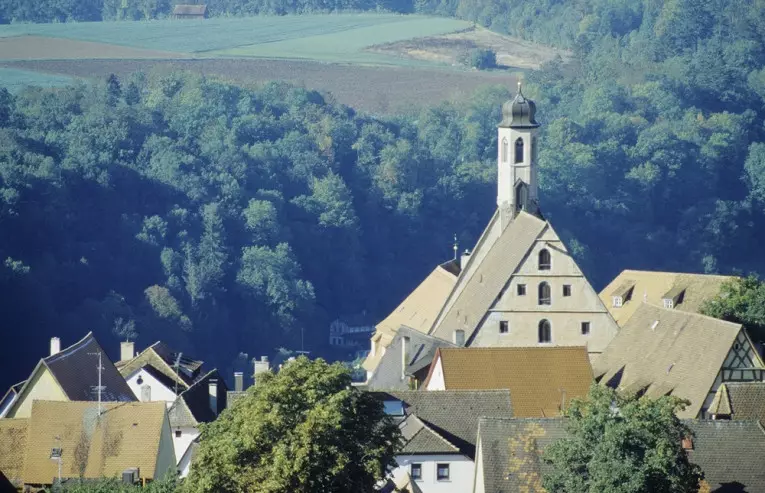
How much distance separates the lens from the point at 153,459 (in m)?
61.0

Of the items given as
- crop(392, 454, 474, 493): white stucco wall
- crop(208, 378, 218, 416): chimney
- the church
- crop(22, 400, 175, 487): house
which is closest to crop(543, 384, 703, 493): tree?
crop(392, 454, 474, 493): white stucco wall

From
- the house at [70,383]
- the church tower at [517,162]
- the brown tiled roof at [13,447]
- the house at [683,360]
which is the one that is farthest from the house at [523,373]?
the church tower at [517,162]

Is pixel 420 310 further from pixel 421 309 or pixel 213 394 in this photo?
pixel 213 394

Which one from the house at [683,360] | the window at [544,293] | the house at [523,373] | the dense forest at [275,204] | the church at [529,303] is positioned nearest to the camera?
the house at [683,360]

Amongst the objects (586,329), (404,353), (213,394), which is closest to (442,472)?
(213,394)

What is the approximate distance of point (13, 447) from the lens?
203 feet

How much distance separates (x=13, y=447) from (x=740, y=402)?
16.9 metres

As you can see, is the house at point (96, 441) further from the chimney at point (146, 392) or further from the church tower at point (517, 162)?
the church tower at point (517, 162)

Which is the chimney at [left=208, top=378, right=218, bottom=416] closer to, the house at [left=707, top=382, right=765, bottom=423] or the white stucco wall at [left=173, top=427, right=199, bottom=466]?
the white stucco wall at [left=173, top=427, right=199, bottom=466]

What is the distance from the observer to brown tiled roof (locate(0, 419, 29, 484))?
6088cm

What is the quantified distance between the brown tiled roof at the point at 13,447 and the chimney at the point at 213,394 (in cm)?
823

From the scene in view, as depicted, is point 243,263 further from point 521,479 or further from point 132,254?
point 521,479

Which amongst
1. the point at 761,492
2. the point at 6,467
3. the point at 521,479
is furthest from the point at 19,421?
the point at 761,492

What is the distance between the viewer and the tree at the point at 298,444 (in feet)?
171
